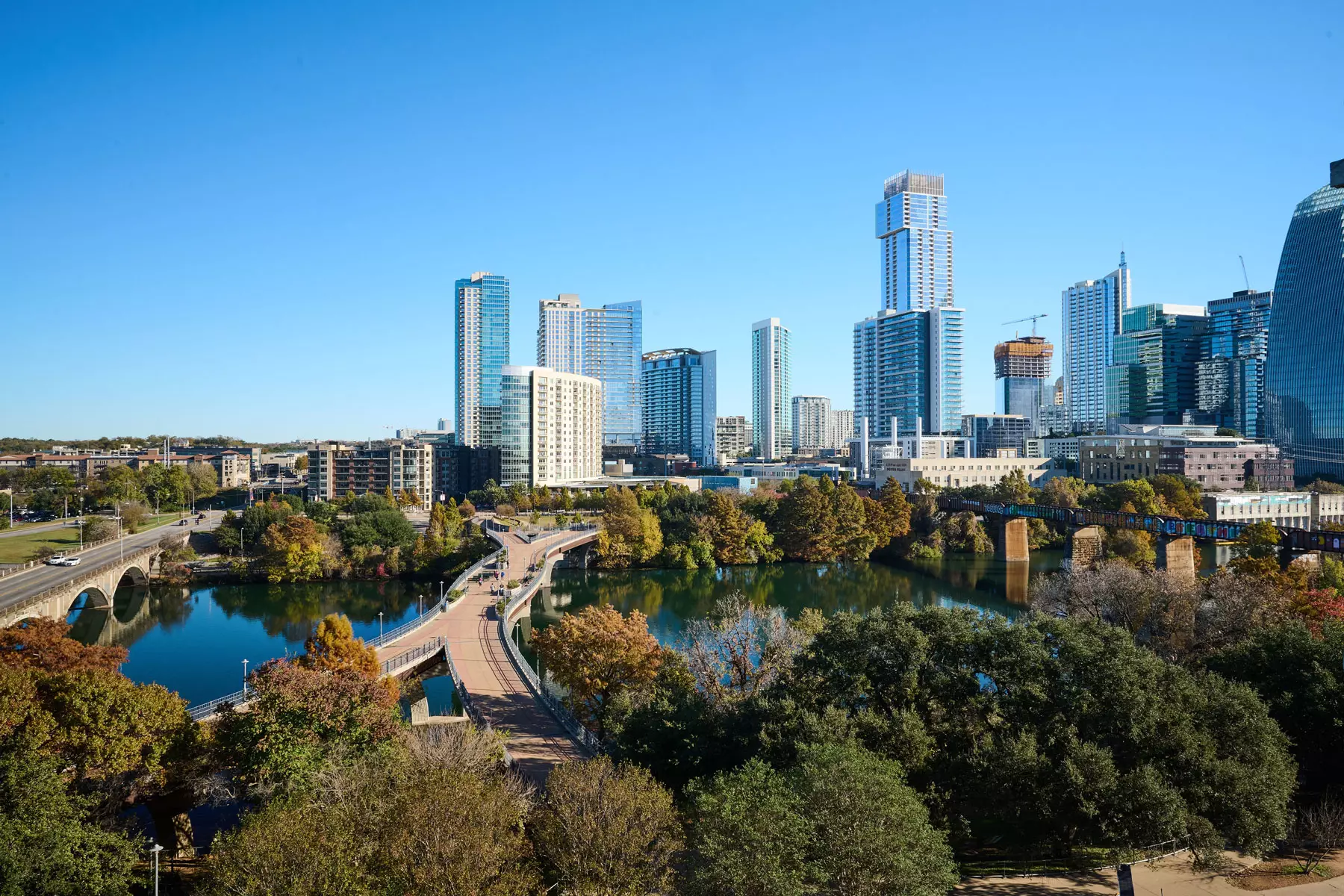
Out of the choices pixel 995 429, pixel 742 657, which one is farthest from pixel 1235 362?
pixel 742 657

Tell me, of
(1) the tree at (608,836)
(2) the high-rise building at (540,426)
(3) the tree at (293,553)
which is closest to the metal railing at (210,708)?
(1) the tree at (608,836)

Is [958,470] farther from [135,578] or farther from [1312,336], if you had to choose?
[135,578]

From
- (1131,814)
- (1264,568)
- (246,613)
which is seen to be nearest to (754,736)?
(1131,814)

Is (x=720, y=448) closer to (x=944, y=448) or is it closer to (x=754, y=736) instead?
(x=944, y=448)

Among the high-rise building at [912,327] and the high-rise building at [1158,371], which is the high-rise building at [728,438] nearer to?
the high-rise building at [912,327]

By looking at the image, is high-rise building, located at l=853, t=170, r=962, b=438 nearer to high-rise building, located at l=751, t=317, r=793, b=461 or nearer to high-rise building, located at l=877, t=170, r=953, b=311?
high-rise building, located at l=877, t=170, r=953, b=311

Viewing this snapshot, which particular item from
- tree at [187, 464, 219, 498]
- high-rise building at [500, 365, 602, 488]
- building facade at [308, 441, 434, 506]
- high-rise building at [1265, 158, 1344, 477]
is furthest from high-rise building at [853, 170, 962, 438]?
tree at [187, 464, 219, 498]
